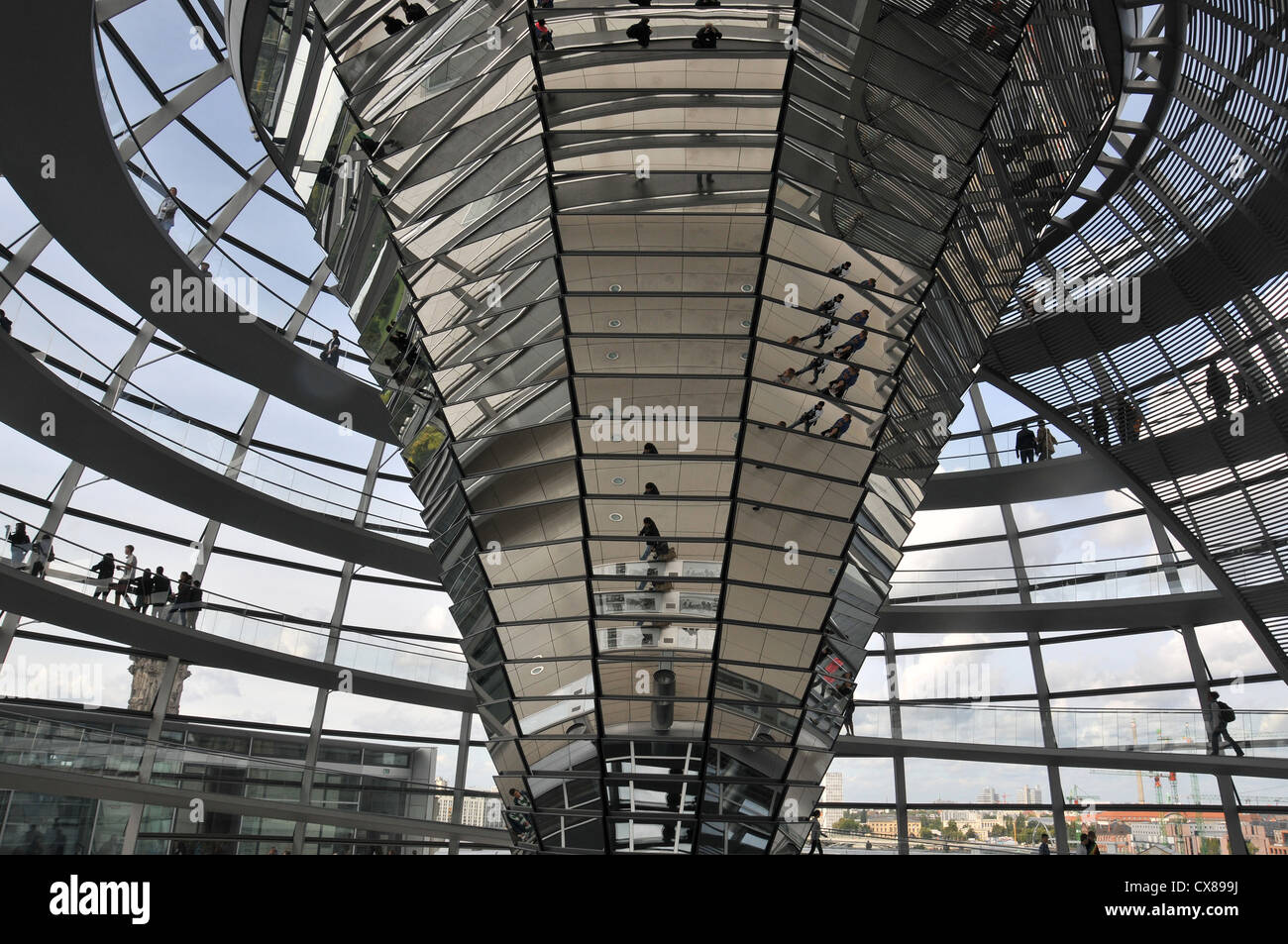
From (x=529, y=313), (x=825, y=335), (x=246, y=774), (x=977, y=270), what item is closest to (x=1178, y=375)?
(x=977, y=270)

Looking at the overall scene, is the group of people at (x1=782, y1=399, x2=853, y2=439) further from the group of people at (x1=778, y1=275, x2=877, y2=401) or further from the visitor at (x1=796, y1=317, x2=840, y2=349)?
the visitor at (x1=796, y1=317, x2=840, y2=349)

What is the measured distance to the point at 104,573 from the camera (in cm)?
1894

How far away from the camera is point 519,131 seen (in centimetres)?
1236

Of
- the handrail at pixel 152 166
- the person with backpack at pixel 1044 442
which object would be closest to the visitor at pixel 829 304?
the handrail at pixel 152 166

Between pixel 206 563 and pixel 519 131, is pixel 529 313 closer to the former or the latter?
pixel 519 131

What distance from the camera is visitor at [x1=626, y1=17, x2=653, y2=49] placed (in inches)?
450

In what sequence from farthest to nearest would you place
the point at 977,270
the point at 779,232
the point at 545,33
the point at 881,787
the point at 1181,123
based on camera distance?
the point at 881,787
the point at 1181,123
the point at 977,270
the point at 779,232
the point at 545,33

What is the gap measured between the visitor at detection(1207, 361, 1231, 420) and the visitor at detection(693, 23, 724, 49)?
13840mm

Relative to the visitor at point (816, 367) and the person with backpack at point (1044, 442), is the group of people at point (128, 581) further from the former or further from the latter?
the person with backpack at point (1044, 442)

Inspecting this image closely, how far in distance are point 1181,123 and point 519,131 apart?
39.7ft
